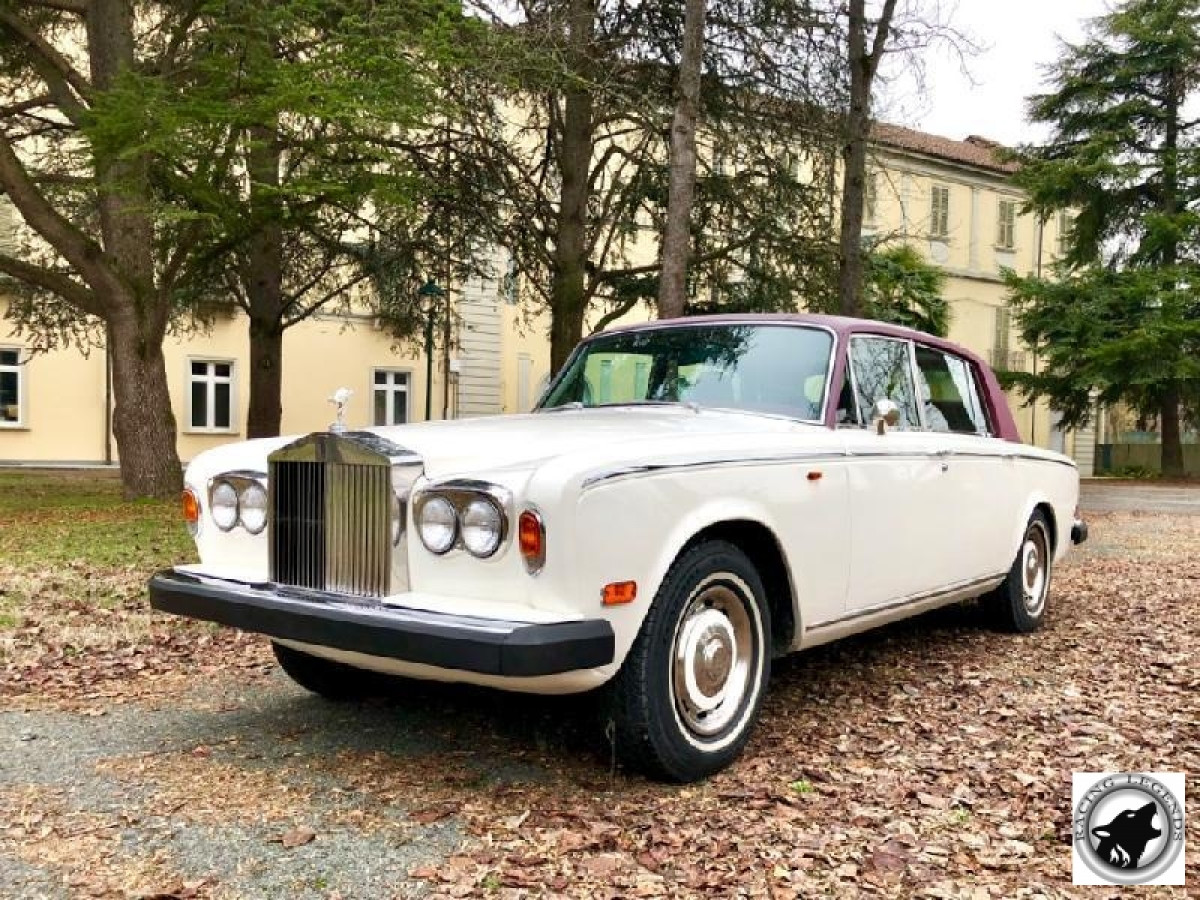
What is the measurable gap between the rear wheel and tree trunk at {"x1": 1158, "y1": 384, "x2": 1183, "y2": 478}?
3122 cm

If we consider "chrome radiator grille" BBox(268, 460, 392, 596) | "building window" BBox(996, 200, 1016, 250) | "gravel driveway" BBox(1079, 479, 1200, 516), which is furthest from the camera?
"building window" BBox(996, 200, 1016, 250)

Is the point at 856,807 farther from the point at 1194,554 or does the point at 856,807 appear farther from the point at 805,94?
the point at 805,94

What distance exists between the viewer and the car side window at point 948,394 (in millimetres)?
5656

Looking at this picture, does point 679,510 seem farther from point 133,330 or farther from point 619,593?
point 133,330

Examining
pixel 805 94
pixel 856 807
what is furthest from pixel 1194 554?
pixel 856 807

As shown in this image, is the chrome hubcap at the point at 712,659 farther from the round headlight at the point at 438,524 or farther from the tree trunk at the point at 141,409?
the tree trunk at the point at 141,409

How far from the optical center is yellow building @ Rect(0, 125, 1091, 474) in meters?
27.6

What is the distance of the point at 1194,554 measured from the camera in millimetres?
10922

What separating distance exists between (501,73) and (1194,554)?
842cm

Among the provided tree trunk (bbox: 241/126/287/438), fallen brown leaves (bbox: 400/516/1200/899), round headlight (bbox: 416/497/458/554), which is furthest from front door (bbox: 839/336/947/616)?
tree trunk (bbox: 241/126/287/438)

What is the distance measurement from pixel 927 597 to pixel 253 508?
3048mm

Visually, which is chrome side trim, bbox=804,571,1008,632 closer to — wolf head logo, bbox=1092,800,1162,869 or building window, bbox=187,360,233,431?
wolf head logo, bbox=1092,800,1162,869

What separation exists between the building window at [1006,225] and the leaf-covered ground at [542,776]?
37.9 meters

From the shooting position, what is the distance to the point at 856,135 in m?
12.9
